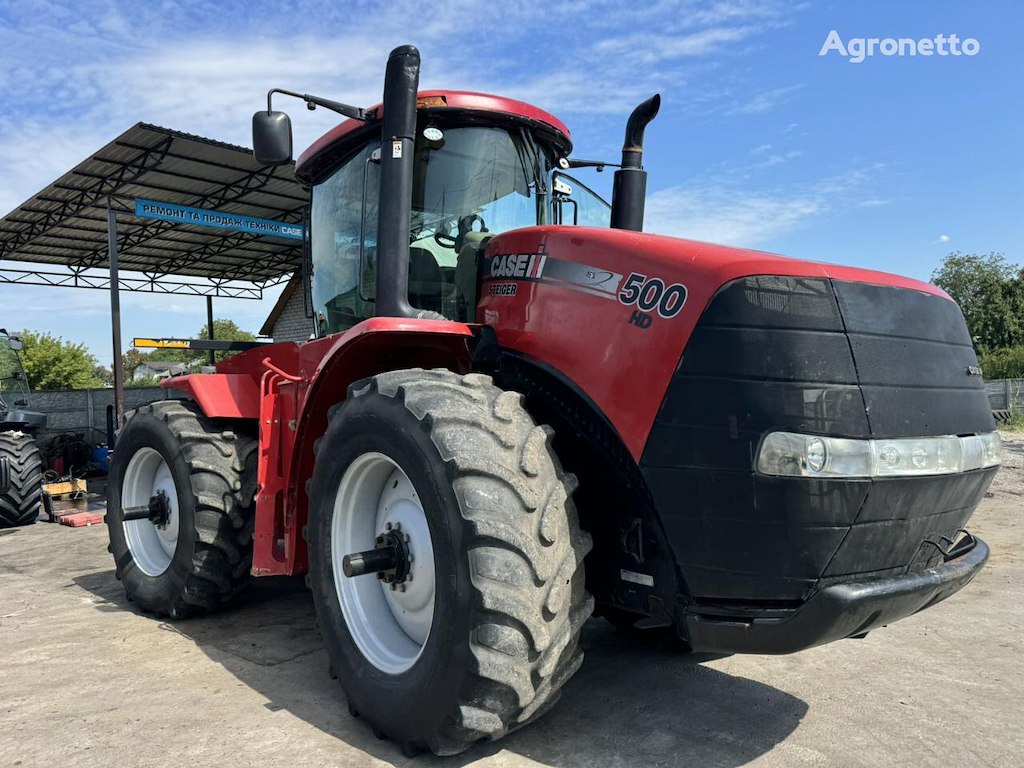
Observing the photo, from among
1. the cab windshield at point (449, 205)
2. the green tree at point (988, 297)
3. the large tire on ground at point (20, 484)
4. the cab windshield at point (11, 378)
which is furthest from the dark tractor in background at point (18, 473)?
the green tree at point (988, 297)

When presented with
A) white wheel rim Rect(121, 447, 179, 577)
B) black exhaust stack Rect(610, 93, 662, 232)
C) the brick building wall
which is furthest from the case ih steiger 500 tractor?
the brick building wall

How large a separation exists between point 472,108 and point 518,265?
0.94 meters

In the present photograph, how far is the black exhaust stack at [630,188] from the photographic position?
3.97 m

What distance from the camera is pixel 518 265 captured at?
3.02 meters

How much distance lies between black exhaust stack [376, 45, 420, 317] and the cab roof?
0.91 ft

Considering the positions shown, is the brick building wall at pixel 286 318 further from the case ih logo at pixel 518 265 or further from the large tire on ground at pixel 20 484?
the case ih logo at pixel 518 265

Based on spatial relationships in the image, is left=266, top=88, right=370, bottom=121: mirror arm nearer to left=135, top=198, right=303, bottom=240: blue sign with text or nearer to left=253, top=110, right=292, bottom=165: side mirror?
left=253, top=110, right=292, bottom=165: side mirror

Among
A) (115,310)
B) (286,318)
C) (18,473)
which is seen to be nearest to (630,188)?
(18,473)

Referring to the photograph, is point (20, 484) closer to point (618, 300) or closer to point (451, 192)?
point (451, 192)

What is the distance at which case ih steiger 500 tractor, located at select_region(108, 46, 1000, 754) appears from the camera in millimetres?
2275

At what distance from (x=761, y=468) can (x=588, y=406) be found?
619 mm

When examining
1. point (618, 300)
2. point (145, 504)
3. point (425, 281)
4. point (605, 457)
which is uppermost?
point (425, 281)

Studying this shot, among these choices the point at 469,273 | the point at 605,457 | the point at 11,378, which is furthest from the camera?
the point at 11,378

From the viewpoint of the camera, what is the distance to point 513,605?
2346 millimetres
